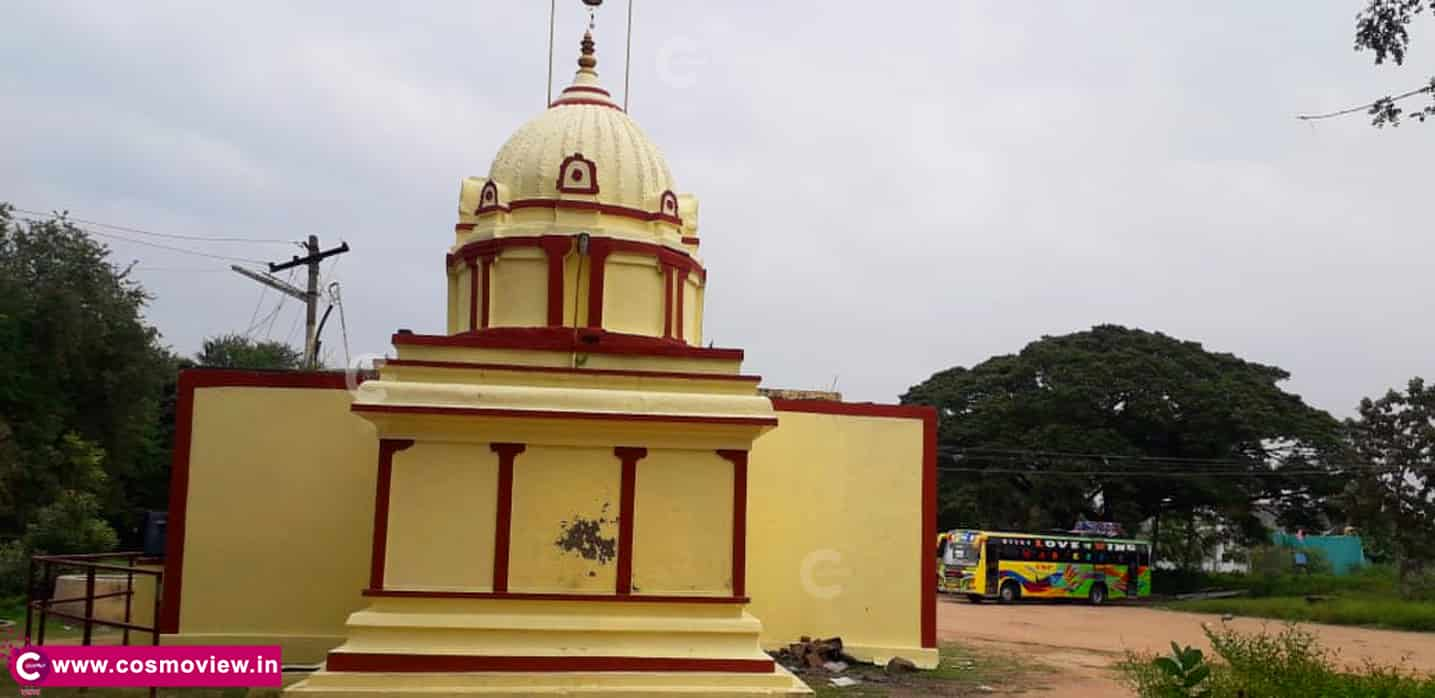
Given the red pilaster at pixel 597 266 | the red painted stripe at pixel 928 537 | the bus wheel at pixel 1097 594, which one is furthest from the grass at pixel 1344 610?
the red pilaster at pixel 597 266

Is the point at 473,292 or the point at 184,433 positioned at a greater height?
the point at 473,292

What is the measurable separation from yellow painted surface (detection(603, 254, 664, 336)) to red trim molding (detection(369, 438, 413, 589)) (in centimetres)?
376

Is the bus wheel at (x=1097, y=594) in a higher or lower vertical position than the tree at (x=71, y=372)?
lower

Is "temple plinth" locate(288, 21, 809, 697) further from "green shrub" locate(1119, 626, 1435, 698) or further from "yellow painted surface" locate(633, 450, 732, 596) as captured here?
"green shrub" locate(1119, 626, 1435, 698)

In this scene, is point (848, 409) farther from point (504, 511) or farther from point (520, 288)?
point (504, 511)

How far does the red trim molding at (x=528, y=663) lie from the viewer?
33.6 ft

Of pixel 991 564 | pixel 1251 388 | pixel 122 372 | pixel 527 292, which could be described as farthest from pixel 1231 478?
pixel 122 372

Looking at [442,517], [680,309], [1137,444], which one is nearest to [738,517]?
[442,517]

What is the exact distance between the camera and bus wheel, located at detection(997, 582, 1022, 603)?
119 ft

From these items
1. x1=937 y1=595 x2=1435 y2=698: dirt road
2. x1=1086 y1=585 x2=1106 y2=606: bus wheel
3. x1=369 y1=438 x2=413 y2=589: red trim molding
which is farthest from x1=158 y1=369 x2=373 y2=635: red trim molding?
x1=1086 y1=585 x2=1106 y2=606: bus wheel

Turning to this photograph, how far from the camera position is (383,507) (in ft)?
35.2

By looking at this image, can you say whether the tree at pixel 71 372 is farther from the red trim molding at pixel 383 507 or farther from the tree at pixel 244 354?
the red trim molding at pixel 383 507

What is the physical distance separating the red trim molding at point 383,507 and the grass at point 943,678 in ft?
16.3

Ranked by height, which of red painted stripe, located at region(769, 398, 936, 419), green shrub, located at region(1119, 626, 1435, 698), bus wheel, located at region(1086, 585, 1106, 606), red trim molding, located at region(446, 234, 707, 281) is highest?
red trim molding, located at region(446, 234, 707, 281)
